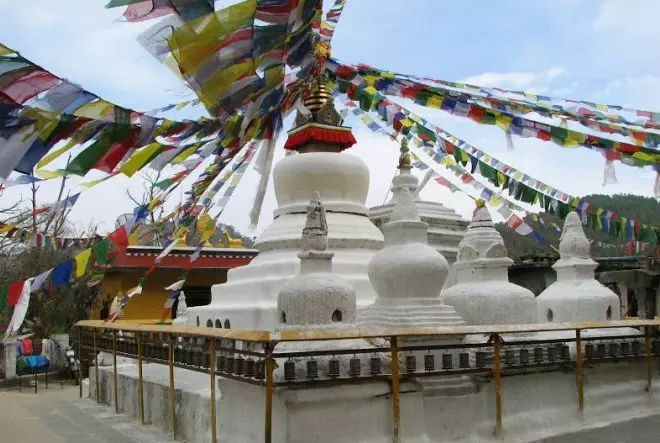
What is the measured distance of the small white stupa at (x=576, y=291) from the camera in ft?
32.7

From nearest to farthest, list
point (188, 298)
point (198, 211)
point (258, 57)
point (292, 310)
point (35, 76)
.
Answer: point (35, 76)
point (258, 57)
point (292, 310)
point (198, 211)
point (188, 298)

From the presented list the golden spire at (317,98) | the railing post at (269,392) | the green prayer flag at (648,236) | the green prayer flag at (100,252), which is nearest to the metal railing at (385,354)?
the railing post at (269,392)

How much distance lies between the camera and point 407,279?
7.54 meters

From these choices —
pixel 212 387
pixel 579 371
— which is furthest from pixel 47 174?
pixel 579 371

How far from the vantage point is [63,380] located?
16.9 m

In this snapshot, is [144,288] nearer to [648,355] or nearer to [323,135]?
[323,135]

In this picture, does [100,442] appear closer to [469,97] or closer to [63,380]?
[469,97]

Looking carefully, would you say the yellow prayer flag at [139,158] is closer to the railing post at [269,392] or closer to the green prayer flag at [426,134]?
the railing post at [269,392]

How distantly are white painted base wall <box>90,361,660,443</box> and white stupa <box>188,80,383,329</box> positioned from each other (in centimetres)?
179

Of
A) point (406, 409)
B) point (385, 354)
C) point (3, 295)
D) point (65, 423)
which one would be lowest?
point (65, 423)

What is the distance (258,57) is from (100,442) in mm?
5198

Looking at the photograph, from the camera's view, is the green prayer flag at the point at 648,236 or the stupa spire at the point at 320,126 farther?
the stupa spire at the point at 320,126

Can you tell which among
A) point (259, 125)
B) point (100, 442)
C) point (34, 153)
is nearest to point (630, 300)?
point (259, 125)

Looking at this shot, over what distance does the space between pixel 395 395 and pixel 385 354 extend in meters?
0.63
